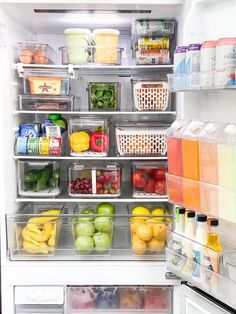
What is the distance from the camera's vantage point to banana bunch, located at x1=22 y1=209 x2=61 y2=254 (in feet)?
6.81

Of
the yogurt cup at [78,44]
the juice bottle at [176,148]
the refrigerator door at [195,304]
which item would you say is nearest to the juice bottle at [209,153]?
the juice bottle at [176,148]

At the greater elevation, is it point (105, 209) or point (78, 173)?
point (78, 173)

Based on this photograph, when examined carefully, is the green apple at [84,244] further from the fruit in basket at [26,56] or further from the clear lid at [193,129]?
the fruit in basket at [26,56]

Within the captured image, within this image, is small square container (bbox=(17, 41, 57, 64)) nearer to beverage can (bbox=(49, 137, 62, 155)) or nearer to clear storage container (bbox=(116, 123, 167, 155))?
beverage can (bbox=(49, 137, 62, 155))

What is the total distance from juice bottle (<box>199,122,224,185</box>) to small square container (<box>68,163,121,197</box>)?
0.73 metres

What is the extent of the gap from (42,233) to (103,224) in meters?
0.30

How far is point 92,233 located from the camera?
210 cm

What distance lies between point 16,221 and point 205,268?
0.95 metres

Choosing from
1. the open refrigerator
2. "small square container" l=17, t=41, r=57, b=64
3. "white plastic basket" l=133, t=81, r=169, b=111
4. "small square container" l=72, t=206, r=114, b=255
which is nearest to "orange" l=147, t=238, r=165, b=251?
the open refrigerator

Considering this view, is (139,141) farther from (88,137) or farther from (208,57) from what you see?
(208,57)

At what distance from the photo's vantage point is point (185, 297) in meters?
1.79

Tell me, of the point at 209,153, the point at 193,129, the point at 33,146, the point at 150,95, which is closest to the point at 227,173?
the point at 209,153

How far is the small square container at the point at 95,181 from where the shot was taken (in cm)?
218

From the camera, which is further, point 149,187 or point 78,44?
point 149,187
